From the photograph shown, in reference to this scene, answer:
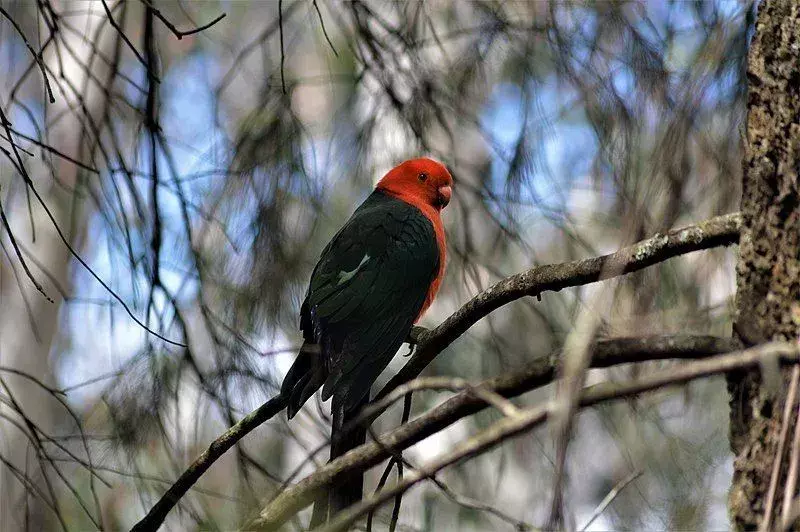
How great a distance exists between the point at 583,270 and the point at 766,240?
341 mm

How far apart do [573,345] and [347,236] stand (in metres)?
1.83

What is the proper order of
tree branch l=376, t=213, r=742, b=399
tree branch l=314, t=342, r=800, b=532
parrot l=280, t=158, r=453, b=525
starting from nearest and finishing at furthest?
tree branch l=314, t=342, r=800, b=532 → tree branch l=376, t=213, r=742, b=399 → parrot l=280, t=158, r=453, b=525

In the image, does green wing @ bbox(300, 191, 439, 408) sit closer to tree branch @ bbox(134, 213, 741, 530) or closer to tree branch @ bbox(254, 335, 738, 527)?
tree branch @ bbox(134, 213, 741, 530)

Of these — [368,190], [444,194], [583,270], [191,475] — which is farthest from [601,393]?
[368,190]

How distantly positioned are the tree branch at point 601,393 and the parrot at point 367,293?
3.33 feet

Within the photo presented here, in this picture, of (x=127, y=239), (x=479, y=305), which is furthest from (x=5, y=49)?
(x=479, y=305)

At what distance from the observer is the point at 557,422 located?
72cm

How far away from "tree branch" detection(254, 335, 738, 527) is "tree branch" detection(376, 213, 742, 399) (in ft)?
0.76

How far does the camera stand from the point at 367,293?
242cm

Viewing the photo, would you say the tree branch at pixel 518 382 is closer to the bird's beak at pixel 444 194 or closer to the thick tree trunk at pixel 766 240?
the thick tree trunk at pixel 766 240

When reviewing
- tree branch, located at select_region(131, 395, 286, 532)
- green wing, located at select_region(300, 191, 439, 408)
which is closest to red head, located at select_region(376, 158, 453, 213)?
green wing, located at select_region(300, 191, 439, 408)

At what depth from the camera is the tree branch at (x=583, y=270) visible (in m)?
1.23

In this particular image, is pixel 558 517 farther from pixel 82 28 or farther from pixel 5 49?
pixel 82 28

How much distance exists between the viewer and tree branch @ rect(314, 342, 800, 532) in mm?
766
